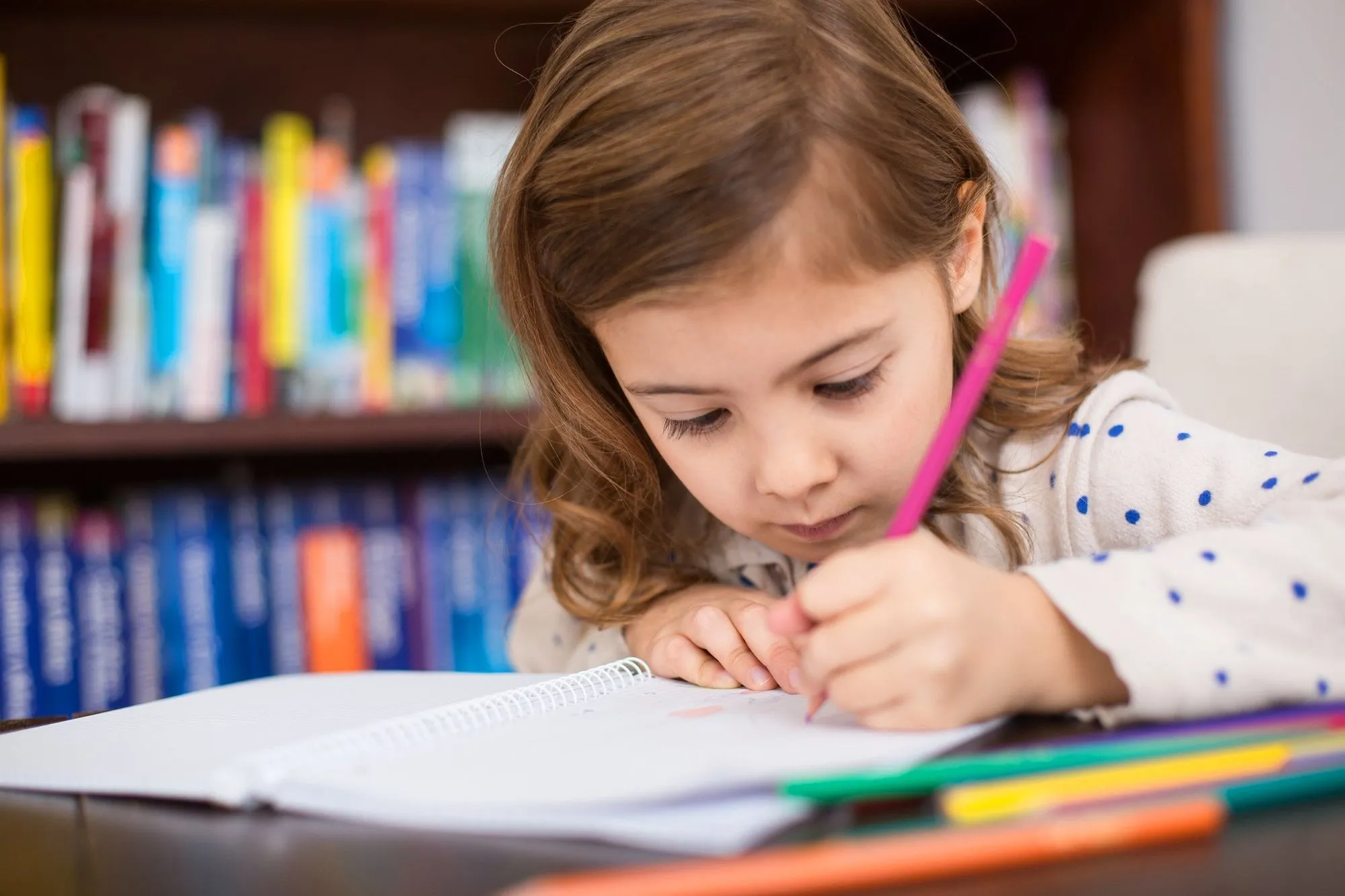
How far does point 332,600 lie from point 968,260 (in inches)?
33.8

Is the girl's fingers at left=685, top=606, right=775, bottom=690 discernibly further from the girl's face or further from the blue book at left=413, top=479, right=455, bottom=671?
the blue book at left=413, top=479, right=455, bottom=671

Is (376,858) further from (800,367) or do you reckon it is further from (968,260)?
(968,260)

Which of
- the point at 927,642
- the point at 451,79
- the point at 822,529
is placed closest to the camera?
the point at 927,642

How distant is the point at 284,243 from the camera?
1.31 m

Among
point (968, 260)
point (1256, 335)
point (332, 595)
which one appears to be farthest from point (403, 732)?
point (332, 595)

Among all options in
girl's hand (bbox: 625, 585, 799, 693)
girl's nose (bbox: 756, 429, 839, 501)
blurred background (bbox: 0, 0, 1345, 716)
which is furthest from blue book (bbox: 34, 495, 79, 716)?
girl's nose (bbox: 756, 429, 839, 501)

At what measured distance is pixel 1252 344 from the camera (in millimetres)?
933

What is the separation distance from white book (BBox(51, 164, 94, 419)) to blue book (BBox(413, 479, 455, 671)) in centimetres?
37

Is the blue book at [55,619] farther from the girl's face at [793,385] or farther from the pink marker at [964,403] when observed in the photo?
the pink marker at [964,403]

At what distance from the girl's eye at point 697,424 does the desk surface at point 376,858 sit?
9.4 inches

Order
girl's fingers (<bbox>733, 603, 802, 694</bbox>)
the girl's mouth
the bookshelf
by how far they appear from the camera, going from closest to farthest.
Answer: girl's fingers (<bbox>733, 603, 802, 694</bbox>)
the girl's mouth
the bookshelf

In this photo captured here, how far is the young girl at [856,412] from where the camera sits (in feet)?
1.52

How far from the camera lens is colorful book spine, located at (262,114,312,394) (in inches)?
51.4

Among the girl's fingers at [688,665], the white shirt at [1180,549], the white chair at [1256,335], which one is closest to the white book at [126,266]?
the white shirt at [1180,549]
